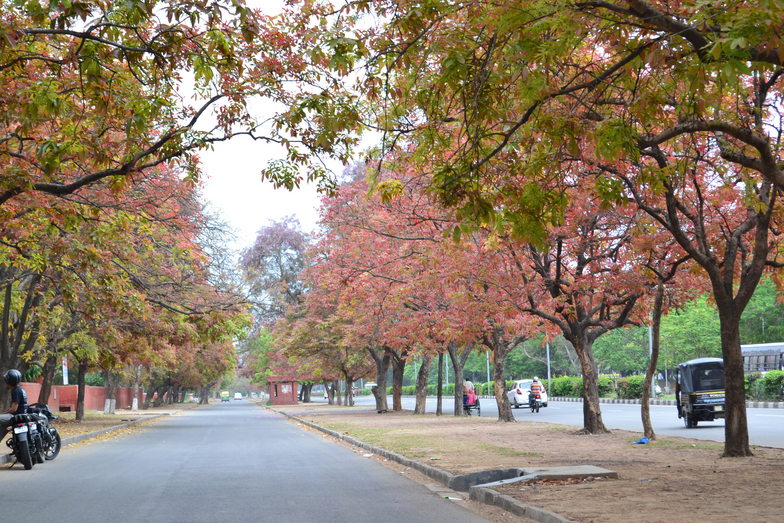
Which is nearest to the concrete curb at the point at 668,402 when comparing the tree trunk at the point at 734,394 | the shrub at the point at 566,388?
the shrub at the point at 566,388

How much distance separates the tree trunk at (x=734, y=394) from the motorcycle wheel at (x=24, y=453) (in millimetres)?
12379

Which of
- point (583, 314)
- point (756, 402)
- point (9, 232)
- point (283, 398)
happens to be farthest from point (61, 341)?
point (283, 398)

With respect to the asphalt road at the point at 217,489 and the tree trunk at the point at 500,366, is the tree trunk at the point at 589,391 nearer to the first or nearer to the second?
the asphalt road at the point at 217,489

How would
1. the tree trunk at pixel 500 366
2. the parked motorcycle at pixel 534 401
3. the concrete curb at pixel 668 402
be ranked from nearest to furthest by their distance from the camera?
the tree trunk at pixel 500 366 < the concrete curb at pixel 668 402 < the parked motorcycle at pixel 534 401

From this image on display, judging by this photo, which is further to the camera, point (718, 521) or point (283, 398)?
point (283, 398)

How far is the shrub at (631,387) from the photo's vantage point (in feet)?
165

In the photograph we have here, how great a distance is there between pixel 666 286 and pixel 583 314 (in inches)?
103

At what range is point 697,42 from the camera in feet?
25.5

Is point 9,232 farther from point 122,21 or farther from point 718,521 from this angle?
point 718,521

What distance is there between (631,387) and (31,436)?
138 feet

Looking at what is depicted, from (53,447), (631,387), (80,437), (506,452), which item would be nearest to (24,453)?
(53,447)

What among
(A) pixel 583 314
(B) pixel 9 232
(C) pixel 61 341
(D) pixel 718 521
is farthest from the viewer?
(C) pixel 61 341

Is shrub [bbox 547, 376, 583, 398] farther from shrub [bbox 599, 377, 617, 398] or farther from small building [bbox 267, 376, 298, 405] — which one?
small building [bbox 267, 376, 298, 405]

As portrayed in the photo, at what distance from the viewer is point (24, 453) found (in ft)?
48.8
